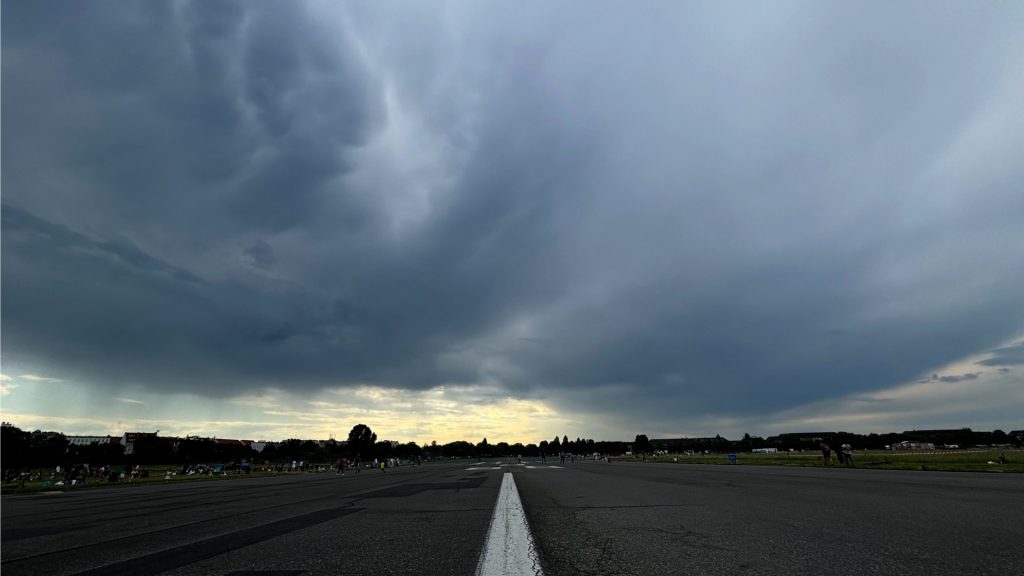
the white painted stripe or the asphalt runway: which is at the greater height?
the white painted stripe

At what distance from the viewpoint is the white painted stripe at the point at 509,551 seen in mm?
4621

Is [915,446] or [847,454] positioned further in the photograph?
[915,446]

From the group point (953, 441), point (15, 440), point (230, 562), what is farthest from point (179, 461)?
point (953, 441)

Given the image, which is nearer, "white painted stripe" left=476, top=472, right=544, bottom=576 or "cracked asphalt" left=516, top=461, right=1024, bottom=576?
"white painted stripe" left=476, top=472, right=544, bottom=576

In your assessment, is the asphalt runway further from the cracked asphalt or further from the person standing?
the person standing

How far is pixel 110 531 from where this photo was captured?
931 cm

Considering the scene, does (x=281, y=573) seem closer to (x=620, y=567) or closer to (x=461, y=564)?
(x=461, y=564)

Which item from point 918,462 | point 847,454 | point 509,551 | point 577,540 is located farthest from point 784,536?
point 918,462

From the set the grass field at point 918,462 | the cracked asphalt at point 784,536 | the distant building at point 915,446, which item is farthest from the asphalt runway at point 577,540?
the distant building at point 915,446

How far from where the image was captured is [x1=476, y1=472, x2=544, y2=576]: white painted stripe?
4.62 meters

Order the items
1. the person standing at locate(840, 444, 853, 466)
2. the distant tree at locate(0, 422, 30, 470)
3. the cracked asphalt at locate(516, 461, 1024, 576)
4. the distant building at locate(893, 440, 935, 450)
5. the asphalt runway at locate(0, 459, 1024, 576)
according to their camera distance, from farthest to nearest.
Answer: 1. the distant building at locate(893, 440, 935, 450)
2. the distant tree at locate(0, 422, 30, 470)
3. the person standing at locate(840, 444, 853, 466)
4. the asphalt runway at locate(0, 459, 1024, 576)
5. the cracked asphalt at locate(516, 461, 1024, 576)

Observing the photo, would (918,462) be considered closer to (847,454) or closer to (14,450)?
(847,454)

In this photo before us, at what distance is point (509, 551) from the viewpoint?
564 cm

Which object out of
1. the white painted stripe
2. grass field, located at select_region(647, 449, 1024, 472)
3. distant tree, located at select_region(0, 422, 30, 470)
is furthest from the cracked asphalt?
distant tree, located at select_region(0, 422, 30, 470)
